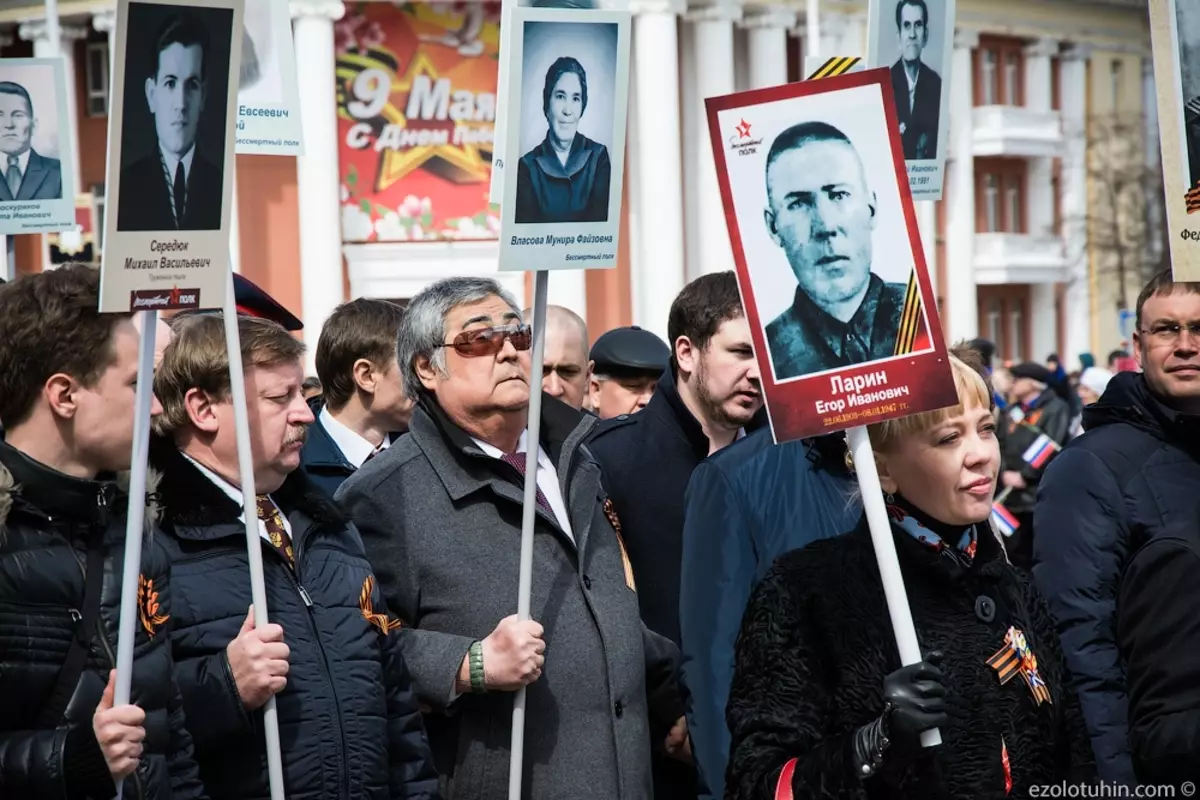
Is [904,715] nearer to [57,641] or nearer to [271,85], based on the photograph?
[57,641]

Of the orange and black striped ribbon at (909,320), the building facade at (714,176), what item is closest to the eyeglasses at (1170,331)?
the orange and black striped ribbon at (909,320)

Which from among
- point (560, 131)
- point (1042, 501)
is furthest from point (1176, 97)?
point (560, 131)

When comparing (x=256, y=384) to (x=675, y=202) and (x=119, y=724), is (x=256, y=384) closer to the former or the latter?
(x=119, y=724)

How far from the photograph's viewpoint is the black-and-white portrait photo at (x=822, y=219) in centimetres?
386

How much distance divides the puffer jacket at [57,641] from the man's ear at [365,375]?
2510 mm

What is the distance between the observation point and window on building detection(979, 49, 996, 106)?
171ft

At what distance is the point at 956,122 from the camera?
5025 centimetres

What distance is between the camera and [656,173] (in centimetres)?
4372

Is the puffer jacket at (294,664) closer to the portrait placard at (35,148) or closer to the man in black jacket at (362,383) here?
the man in black jacket at (362,383)

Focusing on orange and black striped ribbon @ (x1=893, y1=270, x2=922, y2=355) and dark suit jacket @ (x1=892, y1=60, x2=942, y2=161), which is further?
dark suit jacket @ (x1=892, y1=60, x2=942, y2=161)

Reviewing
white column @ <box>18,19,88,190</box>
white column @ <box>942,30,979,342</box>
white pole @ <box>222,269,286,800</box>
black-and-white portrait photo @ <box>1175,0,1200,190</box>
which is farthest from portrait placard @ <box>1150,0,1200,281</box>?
white column @ <box>942,30,979,342</box>

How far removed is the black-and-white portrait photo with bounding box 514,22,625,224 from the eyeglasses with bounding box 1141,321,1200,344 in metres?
1.57

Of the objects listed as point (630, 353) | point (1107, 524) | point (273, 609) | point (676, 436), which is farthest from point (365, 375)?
point (1107, 524)

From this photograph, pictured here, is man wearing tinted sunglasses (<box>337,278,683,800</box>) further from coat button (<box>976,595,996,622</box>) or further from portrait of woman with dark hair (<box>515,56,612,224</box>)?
coat button (<box>976,595,996,622</box>)
